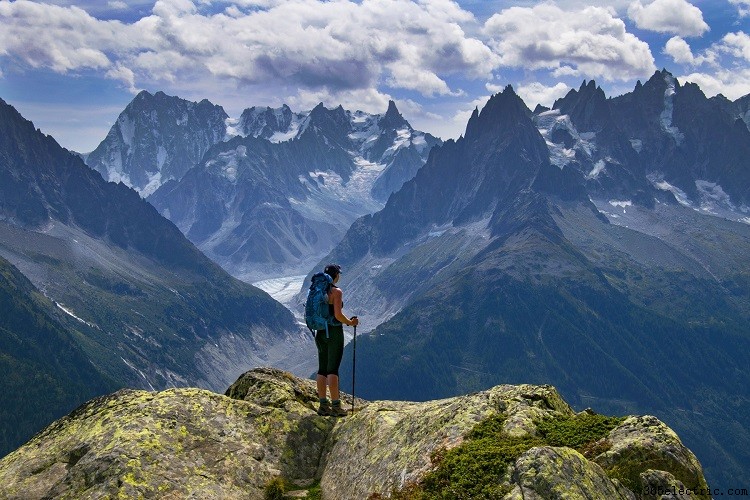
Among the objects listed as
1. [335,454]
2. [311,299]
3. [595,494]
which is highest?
[311,299]

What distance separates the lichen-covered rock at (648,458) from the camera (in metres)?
17.8

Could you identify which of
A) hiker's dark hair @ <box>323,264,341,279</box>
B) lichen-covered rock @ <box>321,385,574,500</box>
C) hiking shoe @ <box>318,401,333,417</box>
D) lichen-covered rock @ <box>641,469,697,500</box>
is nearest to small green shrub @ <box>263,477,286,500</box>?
lichen-covered rock @ <box>321,385,574,500</box>

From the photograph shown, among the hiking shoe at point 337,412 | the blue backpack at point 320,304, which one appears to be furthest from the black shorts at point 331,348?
the hiking shoe at point 337,412

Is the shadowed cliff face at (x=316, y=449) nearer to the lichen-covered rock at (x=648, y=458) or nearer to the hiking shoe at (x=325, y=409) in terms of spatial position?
the lichen-covered rock at (x=648, y=458)

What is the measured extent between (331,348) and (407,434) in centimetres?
734

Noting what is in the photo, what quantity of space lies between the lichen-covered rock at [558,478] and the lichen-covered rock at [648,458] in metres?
0.93

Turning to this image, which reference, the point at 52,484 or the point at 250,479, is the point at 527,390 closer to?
the point at 250,479

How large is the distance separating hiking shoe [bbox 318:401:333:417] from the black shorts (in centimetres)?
136

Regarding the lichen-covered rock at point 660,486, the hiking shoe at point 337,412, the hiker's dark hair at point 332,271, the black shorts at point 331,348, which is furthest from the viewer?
the black shorts at point 331,348

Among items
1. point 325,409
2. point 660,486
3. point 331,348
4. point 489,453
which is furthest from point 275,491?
point 660,486

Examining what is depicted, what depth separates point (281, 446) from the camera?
24.8m

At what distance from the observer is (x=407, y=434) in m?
22.2

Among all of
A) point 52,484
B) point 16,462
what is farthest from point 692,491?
point 16,462

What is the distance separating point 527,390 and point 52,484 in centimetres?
1613
